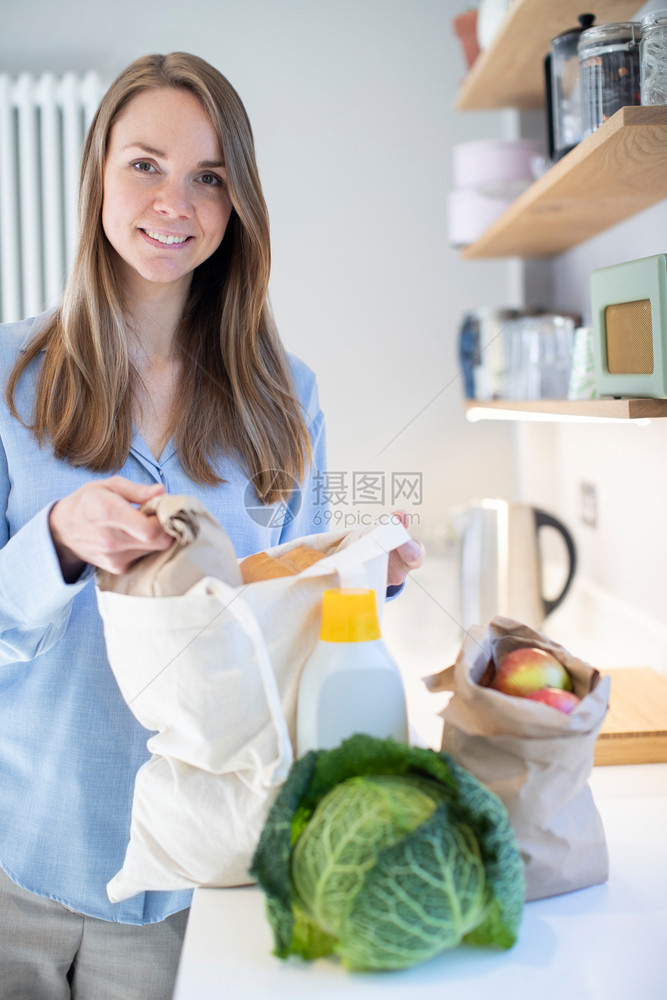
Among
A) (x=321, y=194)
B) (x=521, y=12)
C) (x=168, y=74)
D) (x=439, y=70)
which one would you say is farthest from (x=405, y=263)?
(x=168, y=74)

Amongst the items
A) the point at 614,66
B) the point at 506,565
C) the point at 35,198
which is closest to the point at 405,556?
the point at 614,66

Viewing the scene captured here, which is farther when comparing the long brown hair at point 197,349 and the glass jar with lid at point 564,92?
the glass jar with lid at point 564,92

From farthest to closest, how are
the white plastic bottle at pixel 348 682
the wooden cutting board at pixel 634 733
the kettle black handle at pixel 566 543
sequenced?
the kettle black handle at pixel 566 543, the wooden cutting board at pixel 634 733, the white plastic bottle at pixel 348 682

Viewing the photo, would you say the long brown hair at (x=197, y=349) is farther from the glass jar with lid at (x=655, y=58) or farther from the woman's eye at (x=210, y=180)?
the glass jar with lid at (x=655, y=58)

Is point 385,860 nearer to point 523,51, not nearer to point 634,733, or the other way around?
point 634,733

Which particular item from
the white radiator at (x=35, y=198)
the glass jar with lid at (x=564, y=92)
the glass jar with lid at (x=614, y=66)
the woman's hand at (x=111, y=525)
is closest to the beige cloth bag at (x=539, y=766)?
the woman's hand at (x=111, y=525)

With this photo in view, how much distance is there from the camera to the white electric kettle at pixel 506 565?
1691mm

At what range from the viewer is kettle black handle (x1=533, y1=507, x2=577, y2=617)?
1.62m

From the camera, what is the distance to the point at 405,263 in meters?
2.37

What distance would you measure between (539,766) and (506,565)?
1.12 metres

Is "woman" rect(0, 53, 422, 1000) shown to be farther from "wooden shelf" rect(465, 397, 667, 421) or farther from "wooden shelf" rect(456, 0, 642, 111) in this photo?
"wooden shelf" rect(456, 0, 642, 111)

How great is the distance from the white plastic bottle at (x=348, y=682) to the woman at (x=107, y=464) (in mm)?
189

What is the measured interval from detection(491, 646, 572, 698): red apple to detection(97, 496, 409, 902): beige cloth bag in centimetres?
14

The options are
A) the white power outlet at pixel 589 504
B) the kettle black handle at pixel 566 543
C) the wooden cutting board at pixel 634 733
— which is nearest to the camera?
the wooden cutting board at pixel 634 733
